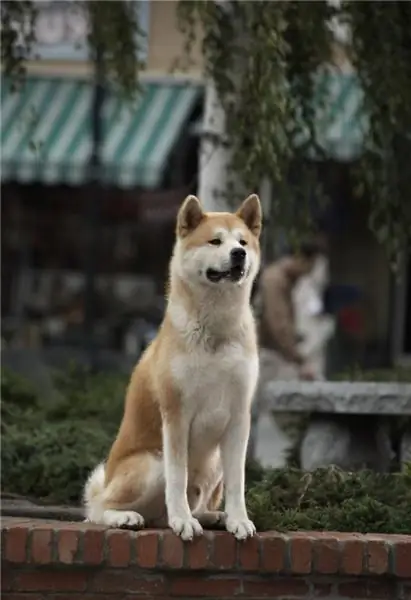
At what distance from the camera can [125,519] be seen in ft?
17.4

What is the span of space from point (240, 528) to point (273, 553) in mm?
162

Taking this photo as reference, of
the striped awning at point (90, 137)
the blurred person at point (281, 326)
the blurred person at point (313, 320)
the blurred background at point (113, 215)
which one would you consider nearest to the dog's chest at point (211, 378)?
the blurred person at point (281, 326)

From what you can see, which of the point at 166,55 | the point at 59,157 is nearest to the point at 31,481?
the point at 59,157

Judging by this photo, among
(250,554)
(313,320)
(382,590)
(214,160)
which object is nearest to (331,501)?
(382,590)

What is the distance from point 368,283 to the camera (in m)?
17.1

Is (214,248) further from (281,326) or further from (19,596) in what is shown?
(281,326)

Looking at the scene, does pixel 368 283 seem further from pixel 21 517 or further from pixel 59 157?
pixel 21 517

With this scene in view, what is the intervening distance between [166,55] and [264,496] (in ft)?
35.2

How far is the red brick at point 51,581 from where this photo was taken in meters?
5.32

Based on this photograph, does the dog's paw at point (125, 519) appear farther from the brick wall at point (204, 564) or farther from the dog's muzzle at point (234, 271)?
the dog's muzzle at point (234, 271)

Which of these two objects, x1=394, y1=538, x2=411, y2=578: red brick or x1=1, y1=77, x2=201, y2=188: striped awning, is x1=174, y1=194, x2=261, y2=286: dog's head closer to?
x1=394, y1=538, x2=411, y2=578: red brick

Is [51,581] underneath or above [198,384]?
underneath

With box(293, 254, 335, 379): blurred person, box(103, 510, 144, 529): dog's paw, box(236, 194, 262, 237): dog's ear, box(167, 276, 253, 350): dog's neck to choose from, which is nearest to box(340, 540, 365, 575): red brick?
box(103, 510, 144, 529): dog's paw

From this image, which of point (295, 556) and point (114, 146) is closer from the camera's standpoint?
point (295, 556)
